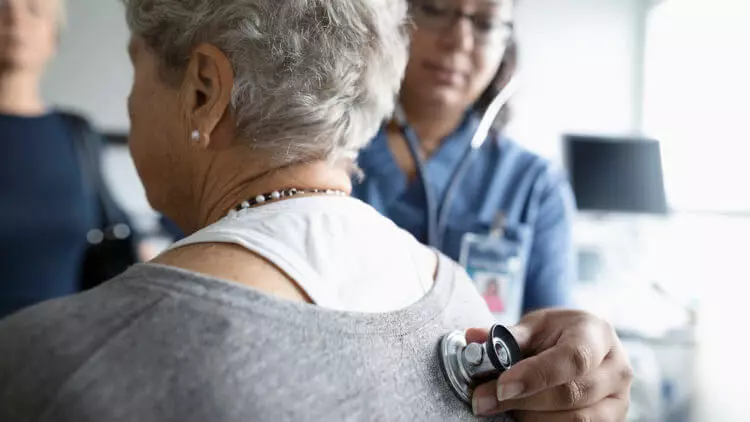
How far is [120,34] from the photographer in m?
2.64

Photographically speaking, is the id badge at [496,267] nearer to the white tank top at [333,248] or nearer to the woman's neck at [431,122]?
the woman's neck at [431,122]

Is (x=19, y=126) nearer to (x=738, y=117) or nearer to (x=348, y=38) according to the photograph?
(x=348, y=38)

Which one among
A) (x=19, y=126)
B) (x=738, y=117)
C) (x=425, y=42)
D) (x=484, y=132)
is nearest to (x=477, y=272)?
(x=484, y=132)

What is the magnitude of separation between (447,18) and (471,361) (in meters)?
0.72

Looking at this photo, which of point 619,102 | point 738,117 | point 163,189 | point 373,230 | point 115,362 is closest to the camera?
point 115,362

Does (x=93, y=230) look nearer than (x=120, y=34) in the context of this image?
Yes

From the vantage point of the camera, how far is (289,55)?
596 millimetres

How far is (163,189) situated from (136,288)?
25 centimetres

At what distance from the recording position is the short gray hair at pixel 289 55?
1.95 ft

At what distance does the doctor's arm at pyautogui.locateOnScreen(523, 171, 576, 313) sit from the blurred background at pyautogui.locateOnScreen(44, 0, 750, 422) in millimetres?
589

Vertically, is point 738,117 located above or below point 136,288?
below

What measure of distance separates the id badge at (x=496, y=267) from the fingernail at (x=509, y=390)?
58 centimetres

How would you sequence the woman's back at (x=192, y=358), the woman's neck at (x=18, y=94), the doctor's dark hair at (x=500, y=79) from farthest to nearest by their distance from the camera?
1. the woman's neck at (x=18, y=94)
2. the doctor's dark hair at (x=500, y=79)
3. the woman's back at (x=192, y=358)

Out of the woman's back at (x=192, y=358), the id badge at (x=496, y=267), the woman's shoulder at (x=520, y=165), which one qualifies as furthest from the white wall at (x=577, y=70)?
the woman's back at (x=192, y=358)
